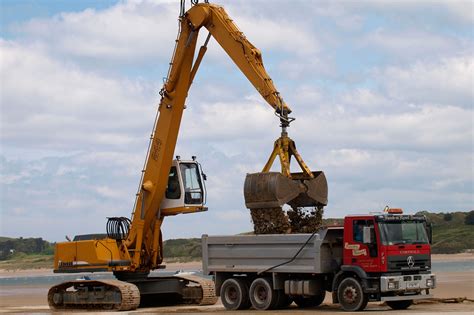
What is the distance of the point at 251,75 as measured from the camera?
3094 cm

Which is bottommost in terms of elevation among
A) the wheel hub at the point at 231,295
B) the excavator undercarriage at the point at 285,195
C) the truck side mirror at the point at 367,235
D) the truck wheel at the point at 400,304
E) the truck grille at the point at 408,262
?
the truck wheel at the point at 400,304

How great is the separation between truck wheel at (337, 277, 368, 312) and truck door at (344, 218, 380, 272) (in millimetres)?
517

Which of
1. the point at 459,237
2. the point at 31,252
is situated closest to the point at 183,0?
the point at 459,237

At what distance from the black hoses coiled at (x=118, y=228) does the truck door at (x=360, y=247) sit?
9.29 metres

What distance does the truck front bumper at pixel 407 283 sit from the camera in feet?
88.7

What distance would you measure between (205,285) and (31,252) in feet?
400

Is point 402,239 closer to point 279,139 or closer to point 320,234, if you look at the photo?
point 320,234

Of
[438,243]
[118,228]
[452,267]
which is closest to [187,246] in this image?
[438,243]

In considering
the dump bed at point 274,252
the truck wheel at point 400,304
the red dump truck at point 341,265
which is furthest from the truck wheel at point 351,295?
the truck wheel at point 400,304

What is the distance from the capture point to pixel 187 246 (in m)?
124

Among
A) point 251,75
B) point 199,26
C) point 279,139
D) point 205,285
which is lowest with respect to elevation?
→ point 205,285

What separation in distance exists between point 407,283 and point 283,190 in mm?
4482

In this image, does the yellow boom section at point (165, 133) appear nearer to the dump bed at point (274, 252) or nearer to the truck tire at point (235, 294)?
the dump bed at point (274, 252)

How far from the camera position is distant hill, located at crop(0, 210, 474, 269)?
102812mm
